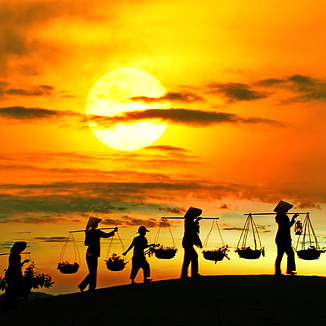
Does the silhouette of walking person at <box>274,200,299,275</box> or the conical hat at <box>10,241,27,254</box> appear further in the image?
the silhouette of walking person at <box>274,200,299,275</box>

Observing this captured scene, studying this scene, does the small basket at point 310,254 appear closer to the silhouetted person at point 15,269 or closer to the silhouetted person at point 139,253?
the silhouetted person at point 139,253

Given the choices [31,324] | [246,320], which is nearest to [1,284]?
[31,324]

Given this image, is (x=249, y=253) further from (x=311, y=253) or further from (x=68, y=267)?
(x=68, y=267)

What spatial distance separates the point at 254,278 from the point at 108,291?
188 inches

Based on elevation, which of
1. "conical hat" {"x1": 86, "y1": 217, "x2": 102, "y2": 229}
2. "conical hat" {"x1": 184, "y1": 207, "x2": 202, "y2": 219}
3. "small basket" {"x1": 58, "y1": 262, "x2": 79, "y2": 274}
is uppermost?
"conical hat" {"x1": 184, "y1": 207, "x2": 202, "y2": 219}

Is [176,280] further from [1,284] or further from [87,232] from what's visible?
[1,284]

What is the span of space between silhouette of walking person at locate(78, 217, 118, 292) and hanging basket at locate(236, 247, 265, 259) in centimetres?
493

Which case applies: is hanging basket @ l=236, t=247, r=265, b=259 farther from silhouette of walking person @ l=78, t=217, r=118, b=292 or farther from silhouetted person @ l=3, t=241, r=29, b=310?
silhouetted person @ l=3, t=241, r=29, b=310

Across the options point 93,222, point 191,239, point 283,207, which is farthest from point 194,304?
point 93,222

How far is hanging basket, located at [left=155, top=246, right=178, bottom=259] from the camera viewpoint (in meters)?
22.9

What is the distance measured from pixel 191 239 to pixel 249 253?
9.49ft

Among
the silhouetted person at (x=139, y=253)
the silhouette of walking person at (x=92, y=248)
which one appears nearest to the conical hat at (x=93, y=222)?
the silhouette of walking person at (x=92, y=248)

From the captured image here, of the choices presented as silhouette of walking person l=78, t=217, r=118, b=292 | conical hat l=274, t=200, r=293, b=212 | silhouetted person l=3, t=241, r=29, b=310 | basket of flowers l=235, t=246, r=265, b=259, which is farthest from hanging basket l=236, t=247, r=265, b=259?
silhouetted person l=3, t=241, r=29, b=310

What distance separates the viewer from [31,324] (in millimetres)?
16609
